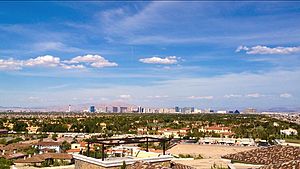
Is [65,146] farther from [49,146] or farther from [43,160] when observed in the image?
[43,160]

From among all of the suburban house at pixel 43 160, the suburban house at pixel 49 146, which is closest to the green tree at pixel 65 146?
the suburban house at pixel 49 146

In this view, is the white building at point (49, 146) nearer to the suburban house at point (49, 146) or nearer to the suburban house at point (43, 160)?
the suburban house at point (49, 146)

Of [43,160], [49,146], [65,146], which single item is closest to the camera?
[43,160]

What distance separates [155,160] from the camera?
16312mm

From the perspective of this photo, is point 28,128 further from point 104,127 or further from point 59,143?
point 59,143

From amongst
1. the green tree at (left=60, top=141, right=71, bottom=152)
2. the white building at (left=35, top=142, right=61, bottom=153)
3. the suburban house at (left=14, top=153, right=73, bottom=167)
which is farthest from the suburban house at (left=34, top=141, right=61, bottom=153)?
the suburban house at (left=14, top=153, right=73, bottom=167)

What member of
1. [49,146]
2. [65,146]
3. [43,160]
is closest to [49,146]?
[49,146]

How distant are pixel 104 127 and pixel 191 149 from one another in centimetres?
3769

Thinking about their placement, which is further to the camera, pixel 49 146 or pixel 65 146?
pixel 65 146

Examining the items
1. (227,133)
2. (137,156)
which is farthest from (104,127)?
(137,156)

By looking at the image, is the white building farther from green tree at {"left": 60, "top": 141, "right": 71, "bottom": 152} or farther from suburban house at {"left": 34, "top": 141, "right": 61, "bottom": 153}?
green tree at {"left": 60, "top": 141, "right": 71, "bottom": 152}

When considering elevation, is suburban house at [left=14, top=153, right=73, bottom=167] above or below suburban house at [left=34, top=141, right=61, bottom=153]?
below

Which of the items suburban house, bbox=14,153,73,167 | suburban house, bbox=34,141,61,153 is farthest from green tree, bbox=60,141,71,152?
suburban house, bbox=14,153,73,167

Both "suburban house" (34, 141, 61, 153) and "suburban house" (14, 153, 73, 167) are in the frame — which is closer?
"suburban house" (14, 153, 73, 167)
